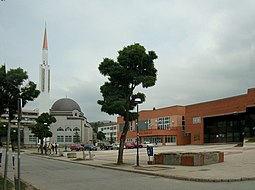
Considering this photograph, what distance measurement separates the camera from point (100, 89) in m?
28.5

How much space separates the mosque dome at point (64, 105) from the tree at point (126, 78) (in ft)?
305

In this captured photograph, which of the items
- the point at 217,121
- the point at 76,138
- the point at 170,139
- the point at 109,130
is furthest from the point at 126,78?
the point at 109,130

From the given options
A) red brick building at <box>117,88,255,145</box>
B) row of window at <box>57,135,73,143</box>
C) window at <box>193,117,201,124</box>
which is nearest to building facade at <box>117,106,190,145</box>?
red brick building at <box>117,88,255,145</box>

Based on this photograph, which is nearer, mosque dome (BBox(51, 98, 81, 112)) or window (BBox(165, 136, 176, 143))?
window (BBox(165, 136, 176, 143))

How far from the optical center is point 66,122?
11388cm

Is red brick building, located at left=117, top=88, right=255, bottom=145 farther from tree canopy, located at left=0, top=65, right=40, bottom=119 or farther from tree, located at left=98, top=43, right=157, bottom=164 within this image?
tree canopy, located at left=0, top=65, right=40, bottom=119

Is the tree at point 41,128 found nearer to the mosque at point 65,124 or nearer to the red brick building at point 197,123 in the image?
the red brick building at point 197,123

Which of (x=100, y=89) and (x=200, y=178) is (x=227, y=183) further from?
(x=100, y=89)

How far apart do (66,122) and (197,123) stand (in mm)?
48003

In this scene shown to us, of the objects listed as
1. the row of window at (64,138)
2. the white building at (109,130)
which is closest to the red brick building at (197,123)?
the row of window at (64,138)

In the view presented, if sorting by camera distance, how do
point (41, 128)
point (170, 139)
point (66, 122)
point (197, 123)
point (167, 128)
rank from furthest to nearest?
point (66, 122) < point (167, 128) < point (170, 139) < point (197, 123) < point (41, 128)

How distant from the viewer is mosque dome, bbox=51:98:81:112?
390 feet

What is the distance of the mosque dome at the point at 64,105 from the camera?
118938mm

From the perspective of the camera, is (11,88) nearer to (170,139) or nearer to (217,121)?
(217,121)
